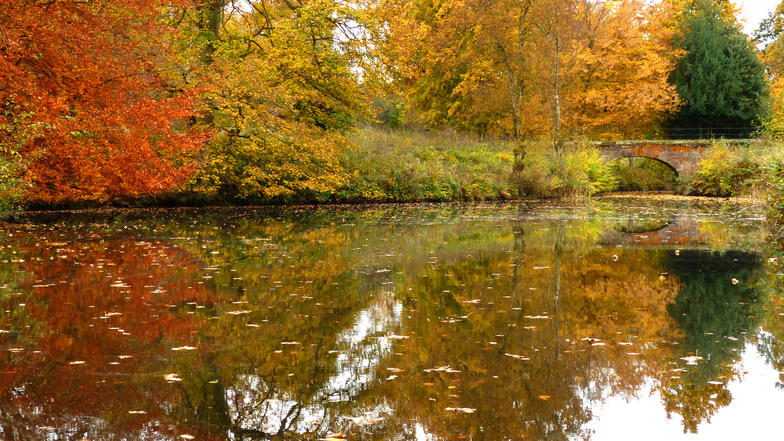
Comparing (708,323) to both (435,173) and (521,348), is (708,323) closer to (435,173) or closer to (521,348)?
(521,348)

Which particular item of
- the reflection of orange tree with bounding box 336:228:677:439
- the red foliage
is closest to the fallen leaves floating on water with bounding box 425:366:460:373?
the reflection of orange tree with bounding box 336:228:677:439

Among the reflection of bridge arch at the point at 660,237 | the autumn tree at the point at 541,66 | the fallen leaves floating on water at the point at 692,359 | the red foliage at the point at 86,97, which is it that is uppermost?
the autumn tree at the point at 541,66

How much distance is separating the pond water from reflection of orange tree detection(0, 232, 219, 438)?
0.07ft

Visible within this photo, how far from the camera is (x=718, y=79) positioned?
39812 mm

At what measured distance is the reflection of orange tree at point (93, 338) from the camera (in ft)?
12.3

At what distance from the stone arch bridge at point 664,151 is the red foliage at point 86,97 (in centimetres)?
2688

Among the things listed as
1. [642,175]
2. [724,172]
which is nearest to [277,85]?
[724,172]

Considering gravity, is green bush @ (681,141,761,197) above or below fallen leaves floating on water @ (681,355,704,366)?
above

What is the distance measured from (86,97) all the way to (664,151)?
32613mm

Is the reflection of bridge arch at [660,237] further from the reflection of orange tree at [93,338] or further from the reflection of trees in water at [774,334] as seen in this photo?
the reflection of orange tree at [93,338]

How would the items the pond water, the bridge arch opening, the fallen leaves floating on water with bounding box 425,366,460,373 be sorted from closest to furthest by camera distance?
the pond water
the fallen leaves floating on water with bounding box 425,366,460,373
the bridge arch opening

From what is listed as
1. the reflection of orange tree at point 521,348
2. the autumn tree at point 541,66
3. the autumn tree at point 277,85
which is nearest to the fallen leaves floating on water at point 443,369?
the reflection of orange tree at point 521,348

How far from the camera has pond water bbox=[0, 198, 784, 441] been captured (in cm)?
365

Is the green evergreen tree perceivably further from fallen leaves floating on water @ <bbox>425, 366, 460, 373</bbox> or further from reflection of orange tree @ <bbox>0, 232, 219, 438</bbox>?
fallen leaves floating on water @ <bbox>425, 366, 460, 373</bbox>
